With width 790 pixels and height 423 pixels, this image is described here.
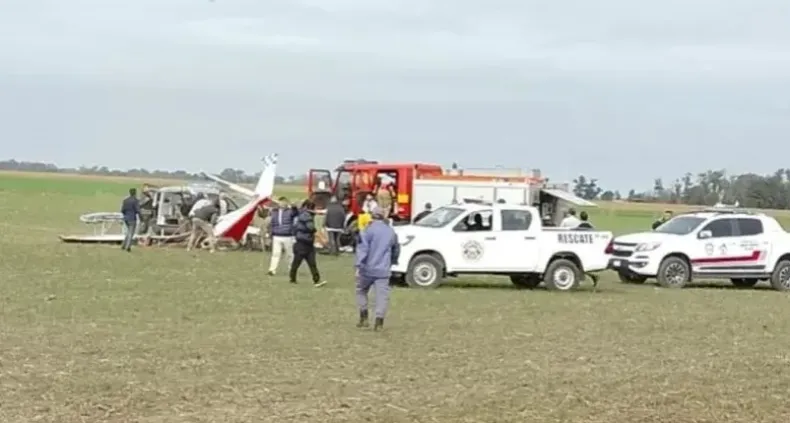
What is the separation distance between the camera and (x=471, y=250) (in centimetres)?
2530

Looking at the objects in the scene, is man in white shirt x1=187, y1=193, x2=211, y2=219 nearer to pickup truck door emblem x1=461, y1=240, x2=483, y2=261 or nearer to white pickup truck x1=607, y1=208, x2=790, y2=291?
white pickup truck x1=607, y1=208, x2=790, y2=291

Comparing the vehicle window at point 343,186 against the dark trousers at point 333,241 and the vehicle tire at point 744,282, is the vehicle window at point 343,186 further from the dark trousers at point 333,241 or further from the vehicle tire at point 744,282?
the vehicle tire at point 744,282

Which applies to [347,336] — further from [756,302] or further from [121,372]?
[756,302]

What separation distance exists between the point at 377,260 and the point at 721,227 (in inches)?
553

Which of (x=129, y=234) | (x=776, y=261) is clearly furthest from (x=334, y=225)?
(x=776, y=261)

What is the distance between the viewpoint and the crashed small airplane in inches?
1452

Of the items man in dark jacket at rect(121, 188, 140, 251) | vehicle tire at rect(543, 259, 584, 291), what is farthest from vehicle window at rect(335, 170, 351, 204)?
vehicle tire at rect(543, 259, 584, 291)

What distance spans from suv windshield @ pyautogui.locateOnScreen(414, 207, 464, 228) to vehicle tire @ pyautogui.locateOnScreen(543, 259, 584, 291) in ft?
6.52

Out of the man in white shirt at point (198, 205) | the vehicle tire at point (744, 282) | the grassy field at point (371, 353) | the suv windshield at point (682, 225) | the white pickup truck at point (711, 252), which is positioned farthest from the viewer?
the man in white shirt at point (198, 205)

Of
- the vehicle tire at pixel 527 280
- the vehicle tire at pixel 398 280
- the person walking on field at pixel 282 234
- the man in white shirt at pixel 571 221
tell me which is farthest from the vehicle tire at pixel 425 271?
the man in white shirt at pixel 571 221

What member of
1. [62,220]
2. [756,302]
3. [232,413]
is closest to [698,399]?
[232,413]

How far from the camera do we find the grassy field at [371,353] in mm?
10883

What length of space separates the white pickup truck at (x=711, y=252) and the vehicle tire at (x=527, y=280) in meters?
2.40

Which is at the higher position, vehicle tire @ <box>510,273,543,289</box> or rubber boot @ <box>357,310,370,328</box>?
vehicle tire @ <box>510,273,543,289</box>
